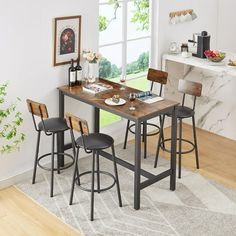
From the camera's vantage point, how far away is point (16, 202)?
17.3 ft

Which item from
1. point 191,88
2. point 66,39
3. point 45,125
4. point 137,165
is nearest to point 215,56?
point 191,88

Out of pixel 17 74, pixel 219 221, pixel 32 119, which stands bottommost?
pixel 219 221

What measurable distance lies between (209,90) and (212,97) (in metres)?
0.10

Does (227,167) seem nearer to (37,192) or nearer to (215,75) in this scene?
(215,75)

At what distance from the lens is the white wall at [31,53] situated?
5227 mm

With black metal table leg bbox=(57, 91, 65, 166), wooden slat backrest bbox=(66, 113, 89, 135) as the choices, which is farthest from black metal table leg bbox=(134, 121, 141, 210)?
black metal table leg bbox=(57, 91, 65, 166)

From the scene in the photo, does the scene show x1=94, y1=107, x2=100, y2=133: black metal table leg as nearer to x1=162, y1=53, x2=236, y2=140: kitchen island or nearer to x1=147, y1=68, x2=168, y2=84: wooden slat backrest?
x1=147, y1=68, x2=168, y2=84: wooden slat backrest

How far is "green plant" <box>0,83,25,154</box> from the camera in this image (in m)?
5.32

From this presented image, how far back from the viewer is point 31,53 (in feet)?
17.9

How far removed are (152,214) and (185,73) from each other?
8.86 feet

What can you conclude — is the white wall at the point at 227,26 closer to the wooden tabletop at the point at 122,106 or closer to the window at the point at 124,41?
the window at the point at 124,41

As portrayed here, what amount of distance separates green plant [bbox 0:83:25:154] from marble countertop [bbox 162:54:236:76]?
7.31 ft

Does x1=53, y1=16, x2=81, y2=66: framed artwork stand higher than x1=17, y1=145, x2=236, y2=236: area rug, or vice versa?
x1=53, y1=16, x2=81, y2=66: framed artwork

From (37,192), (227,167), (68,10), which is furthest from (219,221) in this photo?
(68,10)
